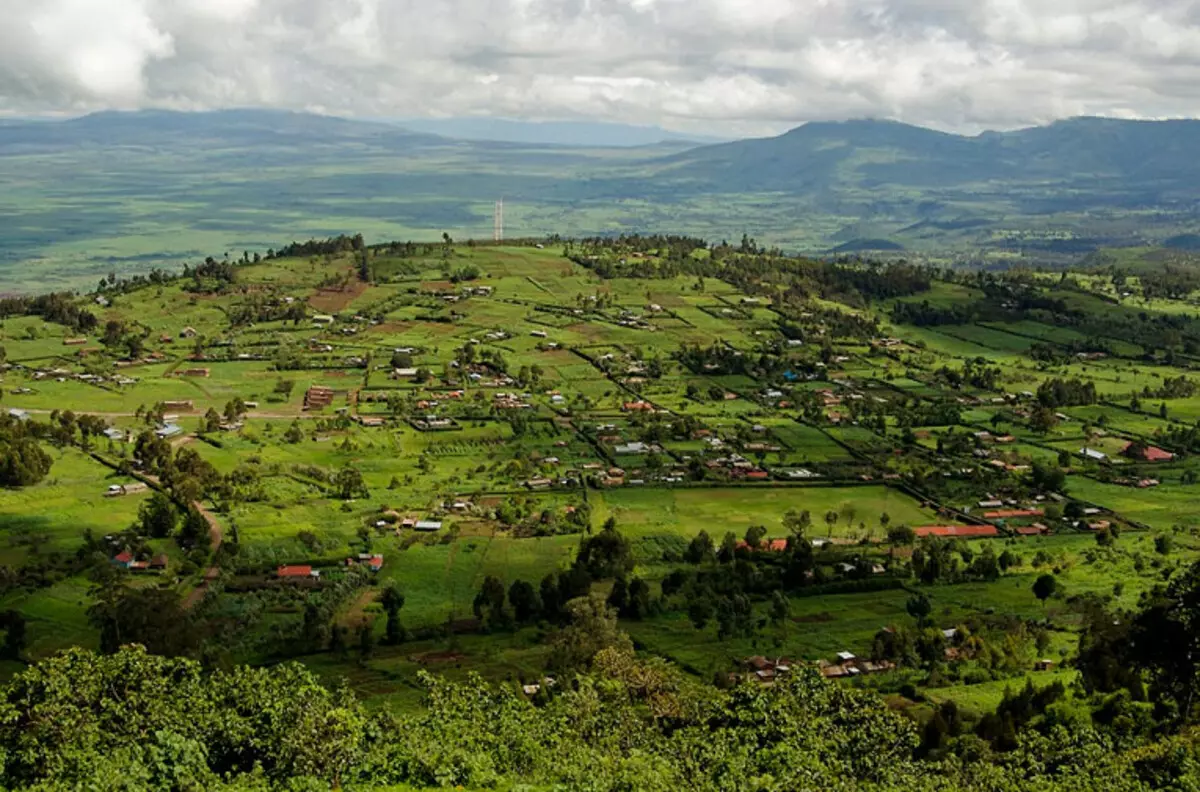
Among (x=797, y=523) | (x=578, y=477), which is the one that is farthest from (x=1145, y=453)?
(x=578, y=477)

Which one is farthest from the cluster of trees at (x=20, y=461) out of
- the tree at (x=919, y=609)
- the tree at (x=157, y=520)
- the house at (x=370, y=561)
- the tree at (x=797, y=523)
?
the tree at (x=919, y=609)

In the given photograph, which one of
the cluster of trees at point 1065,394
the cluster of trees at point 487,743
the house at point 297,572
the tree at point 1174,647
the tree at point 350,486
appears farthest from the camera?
the cluster of trees at point 1065,394

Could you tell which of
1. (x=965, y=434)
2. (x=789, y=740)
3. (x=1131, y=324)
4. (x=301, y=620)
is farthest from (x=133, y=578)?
(x=1131, y=324)

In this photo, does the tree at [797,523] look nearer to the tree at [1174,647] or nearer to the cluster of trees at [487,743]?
the tree at [1174,647]

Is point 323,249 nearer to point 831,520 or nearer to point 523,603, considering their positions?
point 831,520

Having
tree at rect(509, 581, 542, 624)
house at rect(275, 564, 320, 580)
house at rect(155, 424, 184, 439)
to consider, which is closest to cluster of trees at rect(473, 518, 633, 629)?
tree at rect(509, 581, 542, 624)
